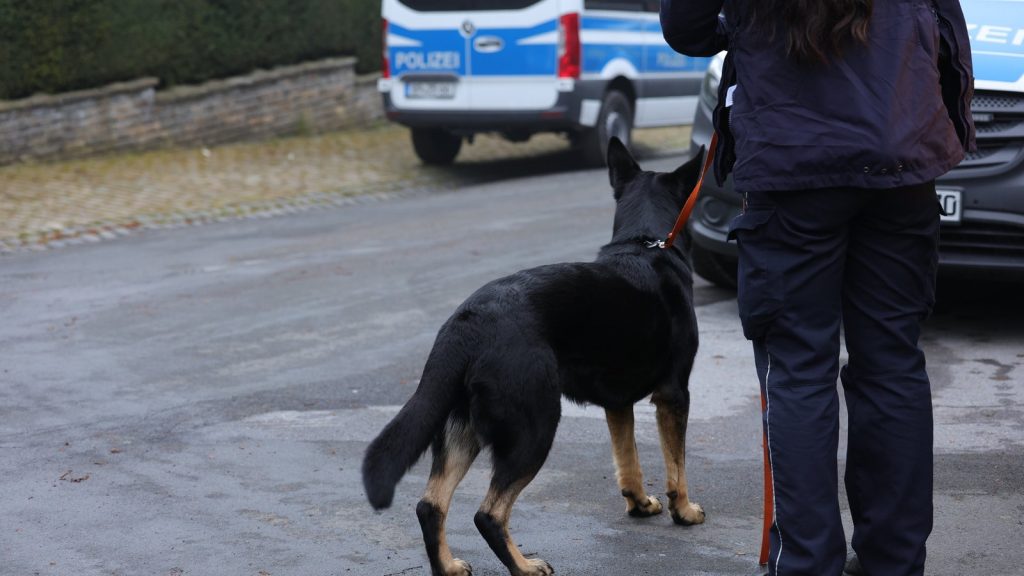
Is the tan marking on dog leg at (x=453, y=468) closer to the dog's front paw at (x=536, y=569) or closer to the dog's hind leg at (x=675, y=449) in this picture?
the dog's front paw at (x=536, y=569)

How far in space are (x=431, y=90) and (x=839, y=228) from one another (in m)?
10.5

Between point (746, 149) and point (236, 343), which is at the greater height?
point (746, 149)

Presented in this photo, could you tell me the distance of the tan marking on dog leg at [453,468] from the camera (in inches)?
141

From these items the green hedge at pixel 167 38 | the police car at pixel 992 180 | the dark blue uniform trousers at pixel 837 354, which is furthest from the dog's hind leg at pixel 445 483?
the green hedge at pixel 167 38

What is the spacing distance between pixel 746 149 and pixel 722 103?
0.20 metres

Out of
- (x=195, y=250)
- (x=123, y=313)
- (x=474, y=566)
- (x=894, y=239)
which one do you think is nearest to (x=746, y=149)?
(x=894, y=239)

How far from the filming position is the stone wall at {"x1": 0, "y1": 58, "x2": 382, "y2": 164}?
43.6 ft

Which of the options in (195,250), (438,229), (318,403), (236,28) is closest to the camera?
(318,403)

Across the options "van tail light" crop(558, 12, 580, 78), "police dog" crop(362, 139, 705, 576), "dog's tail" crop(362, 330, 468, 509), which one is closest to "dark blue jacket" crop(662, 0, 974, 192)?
"police dog" crop(362, 139, 705, 576)

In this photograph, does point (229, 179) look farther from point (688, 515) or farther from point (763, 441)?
point (763, 441)

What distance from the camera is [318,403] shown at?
18.1 feet

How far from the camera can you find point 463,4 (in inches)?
517

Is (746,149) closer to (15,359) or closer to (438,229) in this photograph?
(15,359)

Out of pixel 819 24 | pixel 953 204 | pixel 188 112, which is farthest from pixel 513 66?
pixel 819 24
